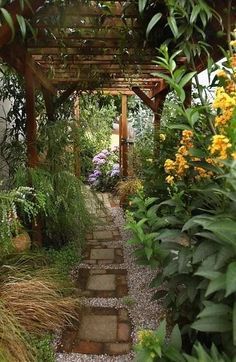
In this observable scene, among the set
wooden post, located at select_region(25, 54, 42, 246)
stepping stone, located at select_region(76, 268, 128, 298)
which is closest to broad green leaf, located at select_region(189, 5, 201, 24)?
→ wooden post, located at select_region(25, 54, 42, 246)

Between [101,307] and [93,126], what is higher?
[93,126]

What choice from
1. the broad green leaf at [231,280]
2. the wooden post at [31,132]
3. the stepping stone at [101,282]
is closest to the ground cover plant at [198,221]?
the broad green leaf at [231,280]

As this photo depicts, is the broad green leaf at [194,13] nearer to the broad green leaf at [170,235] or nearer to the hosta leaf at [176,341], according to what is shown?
the broad green leaf at [170,235]

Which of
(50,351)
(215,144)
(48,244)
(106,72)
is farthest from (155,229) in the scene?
(106,72)

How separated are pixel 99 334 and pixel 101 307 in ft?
1.07

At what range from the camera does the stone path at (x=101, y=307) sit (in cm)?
199

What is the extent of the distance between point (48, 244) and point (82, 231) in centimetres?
41

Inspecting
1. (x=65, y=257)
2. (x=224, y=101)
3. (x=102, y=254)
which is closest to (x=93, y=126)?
(x=102, y=254)

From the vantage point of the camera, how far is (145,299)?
99.0 inches

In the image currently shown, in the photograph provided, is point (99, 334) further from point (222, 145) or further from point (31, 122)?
point (31, 122)

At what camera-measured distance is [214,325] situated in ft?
3.71

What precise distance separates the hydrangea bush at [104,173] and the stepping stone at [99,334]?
5091 mm

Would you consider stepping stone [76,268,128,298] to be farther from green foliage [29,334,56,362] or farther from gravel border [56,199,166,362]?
green foliage [29,334,56,362]

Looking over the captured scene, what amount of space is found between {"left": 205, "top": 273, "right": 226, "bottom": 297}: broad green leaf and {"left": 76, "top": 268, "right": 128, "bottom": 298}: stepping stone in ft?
5.32
